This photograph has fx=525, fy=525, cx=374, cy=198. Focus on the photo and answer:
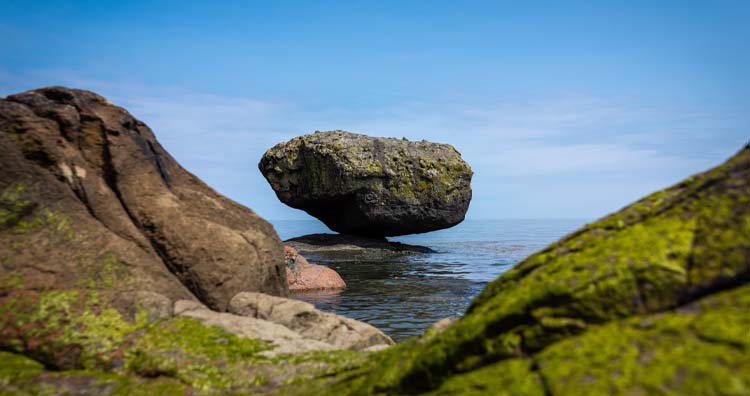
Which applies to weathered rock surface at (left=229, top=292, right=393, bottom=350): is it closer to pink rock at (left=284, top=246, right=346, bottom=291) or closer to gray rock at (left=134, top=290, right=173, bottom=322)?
gray rock at (left=134, top=290, right=173, bottom=322)

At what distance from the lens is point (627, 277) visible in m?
5.49

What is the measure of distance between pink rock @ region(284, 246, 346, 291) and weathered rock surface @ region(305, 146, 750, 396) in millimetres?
19826

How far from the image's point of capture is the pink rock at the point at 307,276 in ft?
86.8

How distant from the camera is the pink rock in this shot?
26.4 metres

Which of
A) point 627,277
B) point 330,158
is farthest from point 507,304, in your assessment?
point 330,158

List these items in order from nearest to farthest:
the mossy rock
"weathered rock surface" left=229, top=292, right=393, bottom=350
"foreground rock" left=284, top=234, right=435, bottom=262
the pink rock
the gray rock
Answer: the mossy rock, the gray rock, "weathered rock surface" left=229, top=292, right=393, bottom=350, the pink rock, "foreground rock" left=284, top=234, right=435, bottom=262

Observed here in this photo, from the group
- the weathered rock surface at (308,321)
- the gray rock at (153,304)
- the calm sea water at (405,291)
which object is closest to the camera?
the gray rock at (153,304)

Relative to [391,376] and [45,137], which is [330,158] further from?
[391,376]

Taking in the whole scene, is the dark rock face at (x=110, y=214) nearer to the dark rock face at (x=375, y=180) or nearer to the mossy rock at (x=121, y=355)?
the mossy rock at (x=121, y=355)

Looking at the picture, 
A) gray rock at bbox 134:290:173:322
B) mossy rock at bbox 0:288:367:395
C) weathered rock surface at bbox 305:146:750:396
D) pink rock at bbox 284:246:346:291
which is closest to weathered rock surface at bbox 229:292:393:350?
gray rock at bbox 134:290:173:322

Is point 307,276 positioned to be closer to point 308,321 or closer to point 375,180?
point 308,321

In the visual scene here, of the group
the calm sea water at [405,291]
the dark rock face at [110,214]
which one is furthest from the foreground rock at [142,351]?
the calm sea water at [405,291]

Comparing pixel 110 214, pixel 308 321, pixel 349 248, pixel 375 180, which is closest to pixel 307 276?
pixel 308 321

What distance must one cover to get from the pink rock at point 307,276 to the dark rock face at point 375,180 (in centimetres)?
1806
